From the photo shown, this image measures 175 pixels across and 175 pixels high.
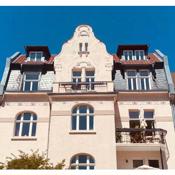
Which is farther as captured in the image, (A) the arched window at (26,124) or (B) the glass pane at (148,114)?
(B) the glass pane at (148,114)

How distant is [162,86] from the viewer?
20828 mm

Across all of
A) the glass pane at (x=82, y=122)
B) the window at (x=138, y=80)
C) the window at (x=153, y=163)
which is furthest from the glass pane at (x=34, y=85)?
the window at (x=153, y=163)

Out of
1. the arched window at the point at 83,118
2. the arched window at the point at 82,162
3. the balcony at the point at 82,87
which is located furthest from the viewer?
the balcony at the point at 82,87

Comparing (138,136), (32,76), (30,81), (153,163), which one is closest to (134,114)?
(138,136)

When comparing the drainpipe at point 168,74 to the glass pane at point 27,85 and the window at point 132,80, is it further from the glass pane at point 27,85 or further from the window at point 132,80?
the glass pane at point 27,85

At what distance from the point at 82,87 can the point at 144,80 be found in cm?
445

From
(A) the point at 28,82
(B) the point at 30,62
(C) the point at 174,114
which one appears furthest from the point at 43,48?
(C) the point at 174,114

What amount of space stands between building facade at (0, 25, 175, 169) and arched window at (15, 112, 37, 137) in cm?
6

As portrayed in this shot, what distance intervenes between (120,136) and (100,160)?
1983 millimetres

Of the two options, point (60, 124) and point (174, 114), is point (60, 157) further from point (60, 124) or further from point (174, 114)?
point (174, 114)

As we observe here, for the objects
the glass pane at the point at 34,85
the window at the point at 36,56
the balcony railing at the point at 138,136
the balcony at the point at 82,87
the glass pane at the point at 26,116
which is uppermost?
the window at the point at 36,56

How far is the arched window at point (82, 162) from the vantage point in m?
17.1

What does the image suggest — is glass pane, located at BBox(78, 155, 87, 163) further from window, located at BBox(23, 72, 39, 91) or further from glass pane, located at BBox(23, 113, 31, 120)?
window, located at BBox(23, 72, 39, 91)

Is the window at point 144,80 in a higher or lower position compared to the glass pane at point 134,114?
higher
